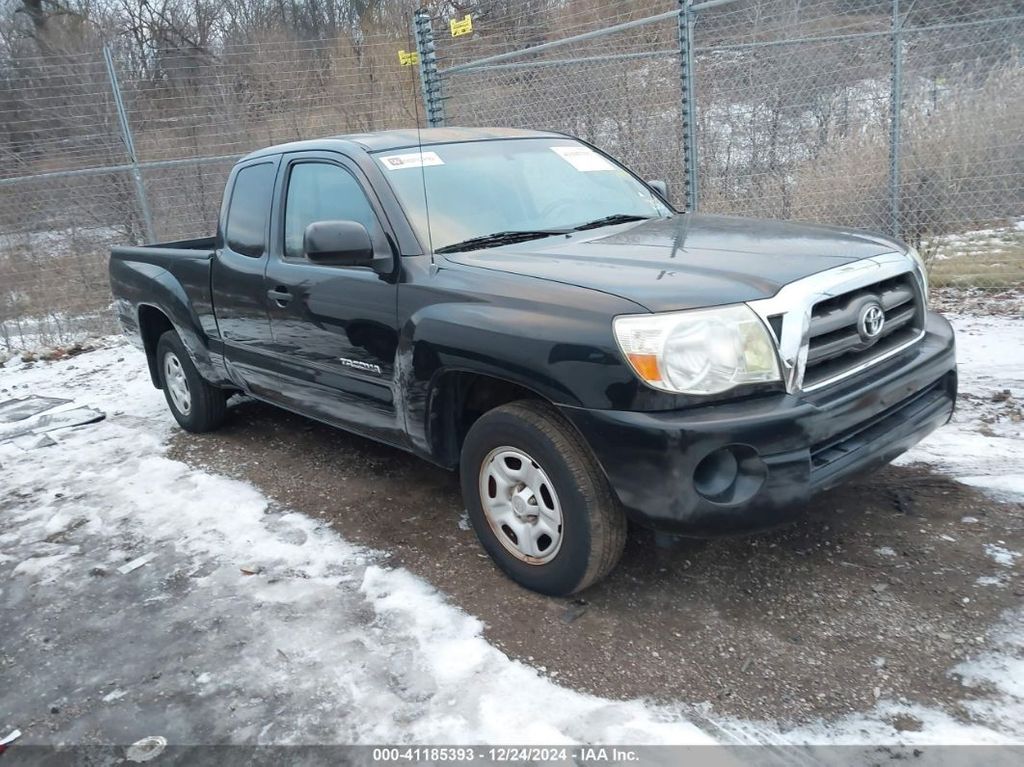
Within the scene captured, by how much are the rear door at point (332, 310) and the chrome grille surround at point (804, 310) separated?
5.20 ft

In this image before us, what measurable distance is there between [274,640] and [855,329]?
8.03ft

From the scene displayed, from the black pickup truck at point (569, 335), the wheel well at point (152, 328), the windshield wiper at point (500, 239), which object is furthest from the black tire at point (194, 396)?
the windshield wiper at point (500, 239)

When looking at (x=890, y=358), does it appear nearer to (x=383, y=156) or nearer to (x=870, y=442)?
(x=870, y=442)

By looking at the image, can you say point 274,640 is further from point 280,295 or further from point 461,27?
point 461,27

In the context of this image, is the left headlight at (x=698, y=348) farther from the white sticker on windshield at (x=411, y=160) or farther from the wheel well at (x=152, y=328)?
the wheel well at (x=152, y=328)

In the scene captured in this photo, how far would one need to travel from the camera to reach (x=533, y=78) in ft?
29.1

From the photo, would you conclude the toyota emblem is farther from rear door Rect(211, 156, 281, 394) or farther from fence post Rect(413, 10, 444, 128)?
fence post Rect(413, 10, 444, 128)

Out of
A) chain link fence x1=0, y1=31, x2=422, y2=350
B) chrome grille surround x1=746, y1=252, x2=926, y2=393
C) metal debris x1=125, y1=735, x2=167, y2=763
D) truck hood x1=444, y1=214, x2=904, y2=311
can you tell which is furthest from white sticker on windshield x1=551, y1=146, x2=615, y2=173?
chain link fence x1=0, y1=31, x2=422, y2=350

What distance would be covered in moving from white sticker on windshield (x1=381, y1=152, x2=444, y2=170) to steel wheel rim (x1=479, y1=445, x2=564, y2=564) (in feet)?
4.95

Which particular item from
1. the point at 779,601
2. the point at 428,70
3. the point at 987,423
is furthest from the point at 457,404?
the point at 428,70

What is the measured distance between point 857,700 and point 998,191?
5.90 metres

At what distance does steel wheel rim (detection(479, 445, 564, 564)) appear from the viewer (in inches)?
117

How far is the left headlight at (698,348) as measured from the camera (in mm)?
2557

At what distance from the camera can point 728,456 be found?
2.60 meters
